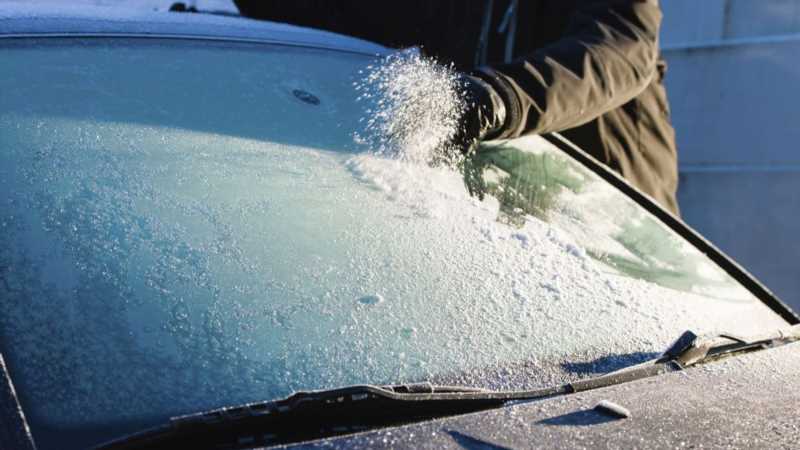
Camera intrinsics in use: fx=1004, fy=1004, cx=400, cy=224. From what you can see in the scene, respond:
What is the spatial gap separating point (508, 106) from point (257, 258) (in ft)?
2.54

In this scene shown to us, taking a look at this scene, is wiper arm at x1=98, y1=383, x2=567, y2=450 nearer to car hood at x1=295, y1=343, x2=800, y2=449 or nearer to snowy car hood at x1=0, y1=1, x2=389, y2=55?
car hood at x1=295, y1=343, x2=800, y2=449

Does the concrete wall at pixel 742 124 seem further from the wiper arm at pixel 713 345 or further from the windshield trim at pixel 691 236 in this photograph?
the wiper arm at pixel 713 345

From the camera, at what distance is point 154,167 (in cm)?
150

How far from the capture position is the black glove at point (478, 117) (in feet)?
6.31

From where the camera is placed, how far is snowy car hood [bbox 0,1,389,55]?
67.9 inches

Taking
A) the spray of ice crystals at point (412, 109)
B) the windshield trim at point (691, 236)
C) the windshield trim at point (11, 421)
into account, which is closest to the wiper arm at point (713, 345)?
the windshield trim at point (691, 236)

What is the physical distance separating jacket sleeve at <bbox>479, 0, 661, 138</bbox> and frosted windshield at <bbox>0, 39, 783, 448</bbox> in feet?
0.44

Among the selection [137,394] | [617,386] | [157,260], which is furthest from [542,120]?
[137,394]

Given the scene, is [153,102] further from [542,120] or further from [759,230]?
[759,230]

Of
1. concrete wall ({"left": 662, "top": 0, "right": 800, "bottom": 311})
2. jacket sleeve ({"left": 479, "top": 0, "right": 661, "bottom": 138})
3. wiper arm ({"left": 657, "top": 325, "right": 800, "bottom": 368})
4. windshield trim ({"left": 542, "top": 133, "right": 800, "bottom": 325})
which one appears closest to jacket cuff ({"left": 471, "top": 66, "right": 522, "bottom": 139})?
jacket sleeve ({"left": 479, "top": 0, "right": 661, "bottom": 138})

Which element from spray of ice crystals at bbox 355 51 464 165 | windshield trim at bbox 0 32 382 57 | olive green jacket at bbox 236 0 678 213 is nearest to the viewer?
windshield trim at bbox 0 32 382 57

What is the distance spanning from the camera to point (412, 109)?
6.18ft

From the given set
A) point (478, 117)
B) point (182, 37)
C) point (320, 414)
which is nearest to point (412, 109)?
point (478, 117)

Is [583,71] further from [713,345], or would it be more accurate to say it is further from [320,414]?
[320,414]
